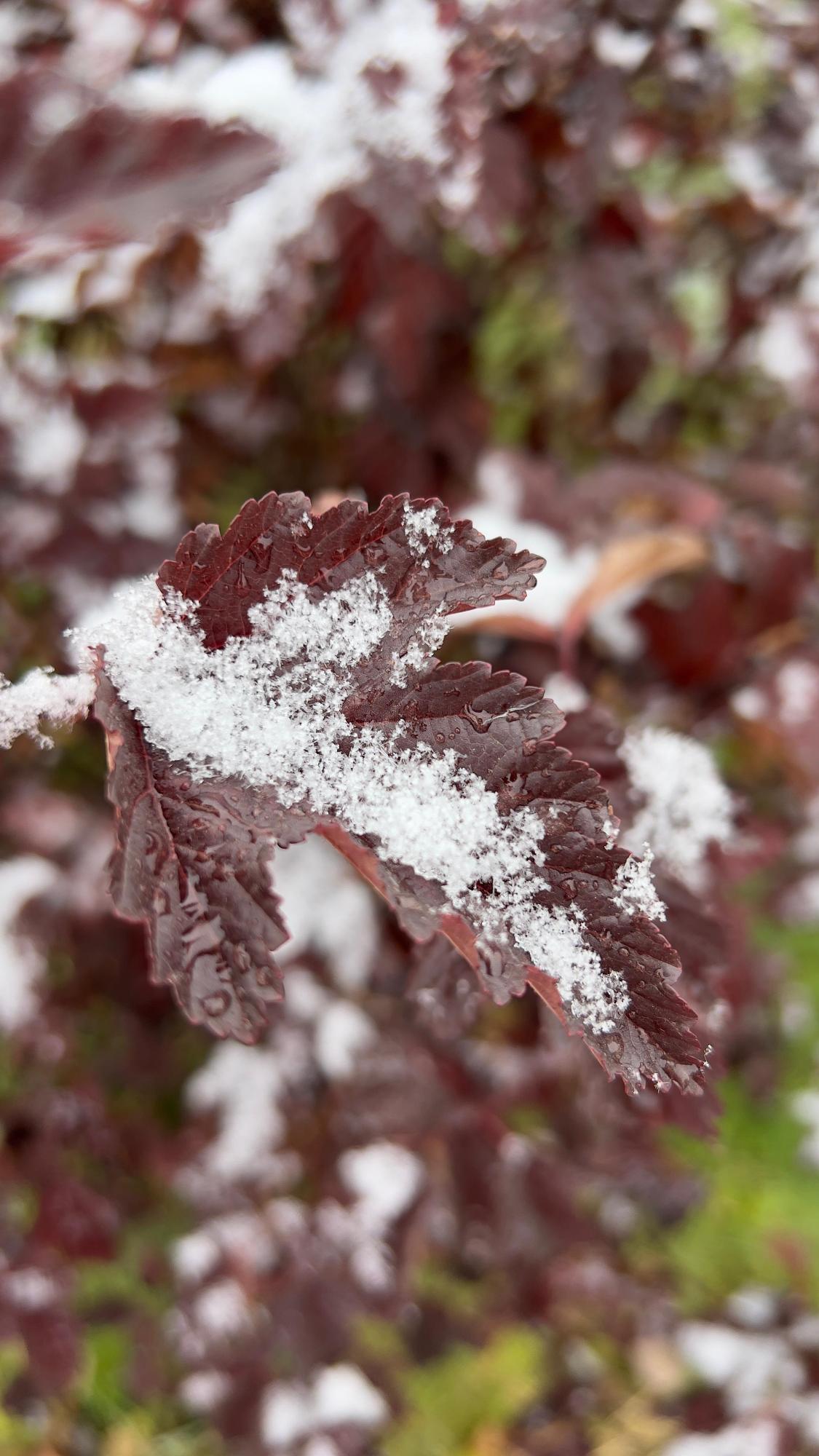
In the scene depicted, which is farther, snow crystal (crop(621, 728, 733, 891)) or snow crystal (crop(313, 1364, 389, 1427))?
snow crystal (crop(313, 1364, 389, 1427))

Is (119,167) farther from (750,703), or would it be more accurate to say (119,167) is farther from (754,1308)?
(754,1308)

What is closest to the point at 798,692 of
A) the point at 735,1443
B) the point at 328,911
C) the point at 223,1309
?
the point at 328,911

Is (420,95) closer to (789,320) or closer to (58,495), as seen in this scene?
(58,495)

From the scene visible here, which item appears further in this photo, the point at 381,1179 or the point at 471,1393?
the point at 471,1393

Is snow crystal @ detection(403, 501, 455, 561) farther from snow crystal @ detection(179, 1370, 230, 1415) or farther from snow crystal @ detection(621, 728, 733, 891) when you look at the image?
snow crystal @ detection(179, 1370, 230, 1415)

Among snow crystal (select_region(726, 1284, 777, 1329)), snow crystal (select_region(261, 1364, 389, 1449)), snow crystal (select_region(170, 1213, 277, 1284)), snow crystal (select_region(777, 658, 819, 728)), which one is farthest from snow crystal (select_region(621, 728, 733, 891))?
snow crystal (select_region(726, 1284, 777, 1329))

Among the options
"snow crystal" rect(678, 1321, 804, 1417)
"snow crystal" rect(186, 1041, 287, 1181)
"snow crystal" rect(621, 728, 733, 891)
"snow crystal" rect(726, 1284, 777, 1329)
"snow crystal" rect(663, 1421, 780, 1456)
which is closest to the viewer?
"snow crystal" rect(621, 728, 733, 891)

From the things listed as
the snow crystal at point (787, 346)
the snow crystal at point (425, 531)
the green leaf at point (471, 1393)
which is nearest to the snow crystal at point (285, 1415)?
the green leaf at point (471, 1393)

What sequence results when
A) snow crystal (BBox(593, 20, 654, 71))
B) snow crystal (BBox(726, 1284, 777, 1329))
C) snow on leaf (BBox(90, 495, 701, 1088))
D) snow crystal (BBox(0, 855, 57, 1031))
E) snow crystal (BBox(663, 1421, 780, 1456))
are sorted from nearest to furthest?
snow on leaf (BBox(90, 495, 701, 1088)), snow crystal (BBox(593, 20, 654, 71)), snow crystal (BBox(0, 855, 57, 1031)), snow crystal (BBox(663, 1421, 780, 1456)), snow crystal (BBox(726, 1284, 777, 1329))
